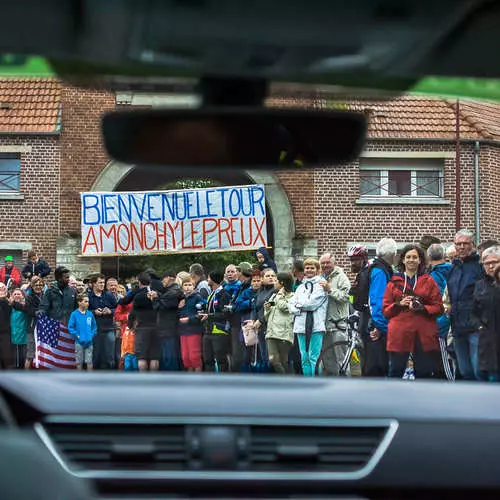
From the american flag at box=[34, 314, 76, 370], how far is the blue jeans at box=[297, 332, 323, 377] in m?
3.62

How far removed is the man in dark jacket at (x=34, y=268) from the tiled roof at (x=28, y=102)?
60.5ft

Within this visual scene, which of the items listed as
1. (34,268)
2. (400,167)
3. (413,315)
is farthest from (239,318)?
(400,167)

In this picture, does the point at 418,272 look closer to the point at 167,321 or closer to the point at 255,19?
the point at 167,321

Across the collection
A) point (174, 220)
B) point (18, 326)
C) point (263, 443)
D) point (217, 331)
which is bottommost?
point (263, 443)

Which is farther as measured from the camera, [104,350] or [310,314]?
[104,350]

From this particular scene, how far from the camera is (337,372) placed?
14.3 metres

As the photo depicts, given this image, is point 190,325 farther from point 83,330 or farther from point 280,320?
point 280,320

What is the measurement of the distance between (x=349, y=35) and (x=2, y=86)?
935 millimetres

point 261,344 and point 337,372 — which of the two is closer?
point 337,372

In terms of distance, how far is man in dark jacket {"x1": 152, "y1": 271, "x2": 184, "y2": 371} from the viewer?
667 inches

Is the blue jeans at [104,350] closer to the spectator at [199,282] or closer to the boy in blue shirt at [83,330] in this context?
the boy in blue shirt at [83,330]

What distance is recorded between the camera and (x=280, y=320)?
1571 cm

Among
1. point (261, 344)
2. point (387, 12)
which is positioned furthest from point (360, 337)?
point (387, 12)

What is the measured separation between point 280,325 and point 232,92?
12840 mm
